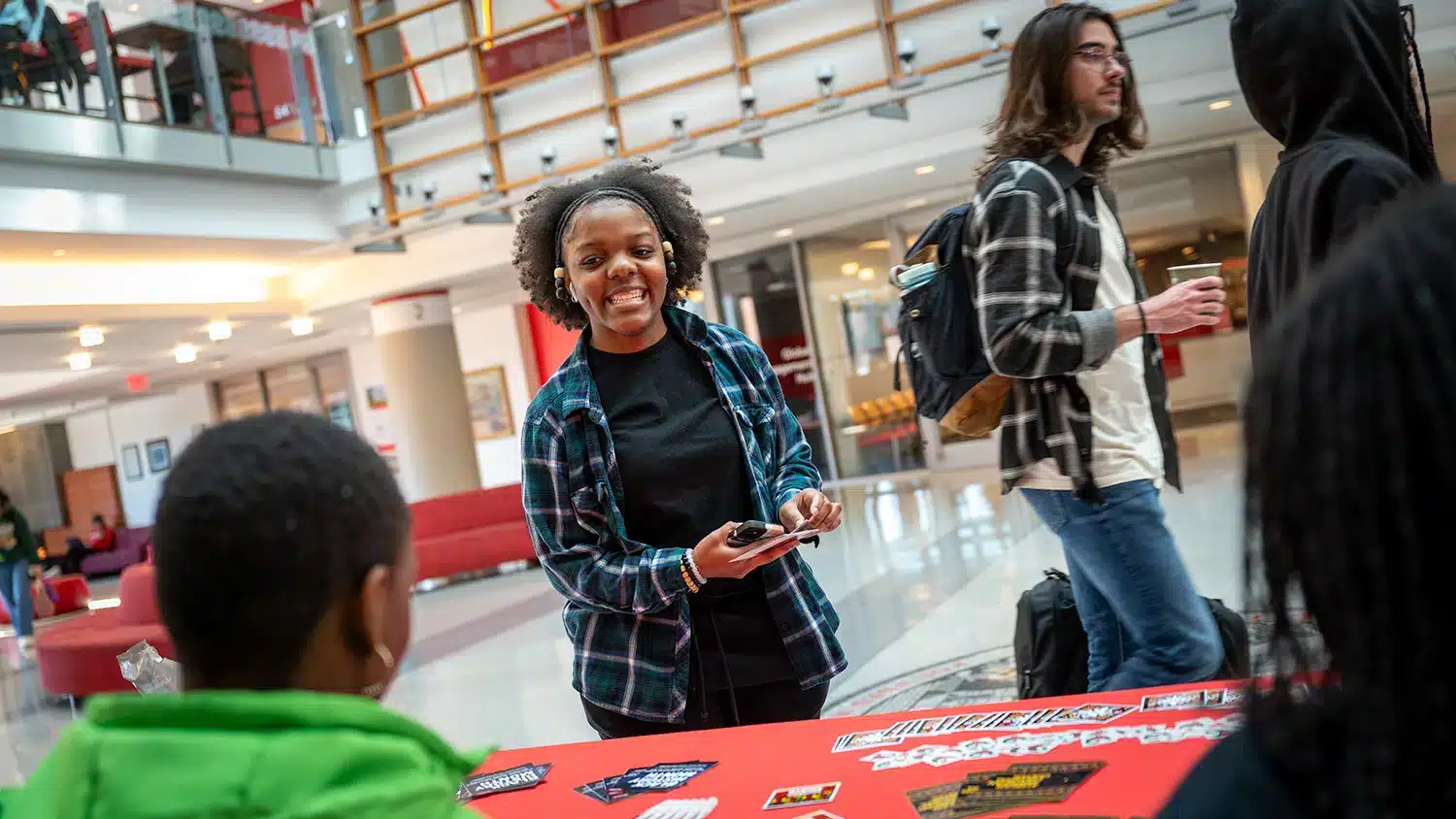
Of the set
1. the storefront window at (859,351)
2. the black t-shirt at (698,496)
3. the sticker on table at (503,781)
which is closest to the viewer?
the sticker on table at (503,781)

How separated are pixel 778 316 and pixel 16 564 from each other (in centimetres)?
880

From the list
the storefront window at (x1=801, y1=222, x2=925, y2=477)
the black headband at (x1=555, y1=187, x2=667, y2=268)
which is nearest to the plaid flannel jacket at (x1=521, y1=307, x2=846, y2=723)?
the black headband at (x1=555, y1=187, x2=667, y2=268)

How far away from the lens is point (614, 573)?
7.07 feet

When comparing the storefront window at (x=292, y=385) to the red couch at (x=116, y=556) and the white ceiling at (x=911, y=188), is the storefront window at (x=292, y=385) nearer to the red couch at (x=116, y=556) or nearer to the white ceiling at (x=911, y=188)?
the red couch at (x=116, y=556)

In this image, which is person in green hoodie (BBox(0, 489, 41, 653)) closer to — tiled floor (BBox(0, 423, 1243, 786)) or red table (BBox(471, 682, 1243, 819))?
tiled floor (BBox(0, 423, 1243, 786))

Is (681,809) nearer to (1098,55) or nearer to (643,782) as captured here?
(643,782)

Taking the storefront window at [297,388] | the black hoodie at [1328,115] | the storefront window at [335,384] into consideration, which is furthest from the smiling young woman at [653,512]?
A: the storefront window at [335,384]

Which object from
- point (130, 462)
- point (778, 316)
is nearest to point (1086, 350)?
point (778, 316)

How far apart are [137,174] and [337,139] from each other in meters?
2.18

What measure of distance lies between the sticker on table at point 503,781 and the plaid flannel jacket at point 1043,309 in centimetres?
109

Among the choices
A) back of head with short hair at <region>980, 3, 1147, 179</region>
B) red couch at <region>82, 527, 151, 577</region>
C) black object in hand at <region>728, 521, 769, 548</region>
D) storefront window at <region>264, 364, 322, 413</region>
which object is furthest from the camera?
storefront window at <region>264, 364, 322, 413</region>

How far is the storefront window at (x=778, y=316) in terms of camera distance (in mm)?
14375

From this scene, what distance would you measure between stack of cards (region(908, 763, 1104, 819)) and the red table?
1cm

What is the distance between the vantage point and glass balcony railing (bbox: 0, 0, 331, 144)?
27.8 ft
